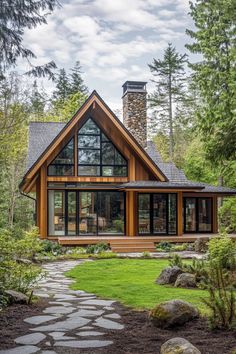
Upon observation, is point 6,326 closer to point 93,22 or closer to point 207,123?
point 93,22

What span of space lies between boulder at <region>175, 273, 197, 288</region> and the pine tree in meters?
35.3

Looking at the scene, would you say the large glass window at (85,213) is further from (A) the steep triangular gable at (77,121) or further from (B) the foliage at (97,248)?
(B) the foliage at (97,248)

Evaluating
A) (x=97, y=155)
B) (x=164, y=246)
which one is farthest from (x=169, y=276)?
(x=97, y=155)

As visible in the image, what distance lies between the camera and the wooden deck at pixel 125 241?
16.9 metres

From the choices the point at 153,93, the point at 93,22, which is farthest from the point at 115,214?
the point at 153,93

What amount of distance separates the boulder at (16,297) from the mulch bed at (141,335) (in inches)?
17.0

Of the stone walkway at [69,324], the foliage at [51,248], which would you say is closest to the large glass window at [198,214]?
the foliage at [51,248]

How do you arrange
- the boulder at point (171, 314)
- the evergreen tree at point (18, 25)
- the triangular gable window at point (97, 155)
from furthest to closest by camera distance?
the triangular gable window at point (97, 155)
the evergreen tree at point (18, 25)
the boulder at point (171, 314)

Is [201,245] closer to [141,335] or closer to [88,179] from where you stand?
[88,179]

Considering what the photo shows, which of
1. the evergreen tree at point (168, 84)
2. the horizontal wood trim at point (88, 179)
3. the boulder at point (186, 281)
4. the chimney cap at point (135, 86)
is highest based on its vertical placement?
the evergreen tree at point (168, 84)

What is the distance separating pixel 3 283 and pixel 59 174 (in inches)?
488

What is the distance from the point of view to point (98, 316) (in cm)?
573

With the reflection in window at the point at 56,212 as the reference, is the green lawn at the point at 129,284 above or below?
below

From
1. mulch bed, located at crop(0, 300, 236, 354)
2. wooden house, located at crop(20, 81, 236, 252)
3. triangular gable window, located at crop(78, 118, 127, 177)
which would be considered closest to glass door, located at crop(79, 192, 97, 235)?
wooden house, located at crop(20, 81, 236, 252)
